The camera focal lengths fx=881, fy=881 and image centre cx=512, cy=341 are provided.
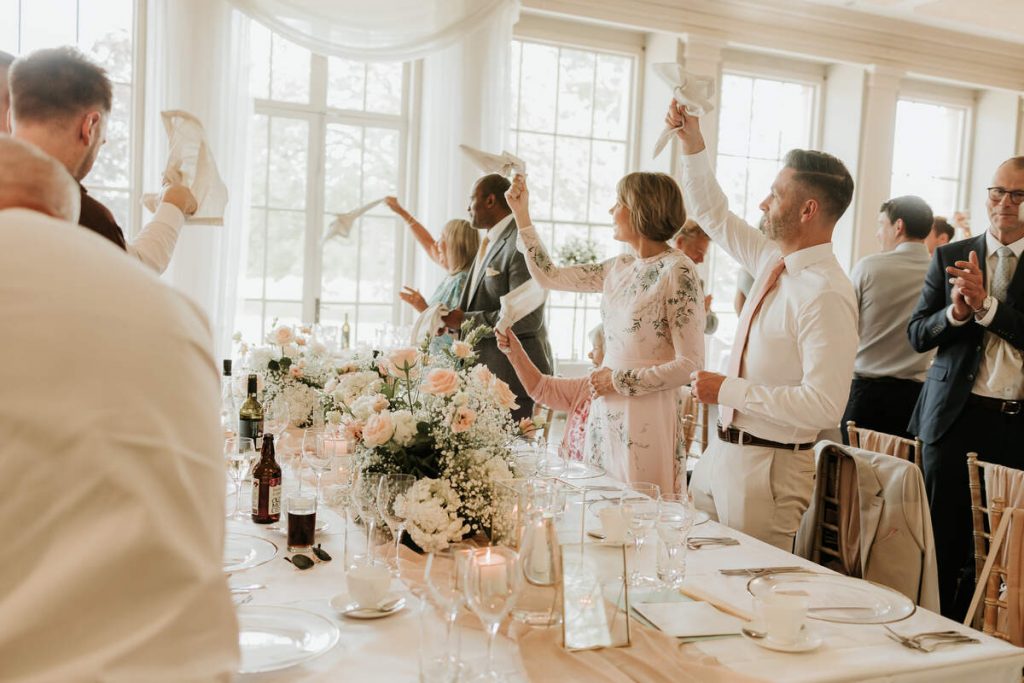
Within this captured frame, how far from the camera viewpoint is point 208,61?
5027mm

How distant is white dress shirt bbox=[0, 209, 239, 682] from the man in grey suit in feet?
8.83

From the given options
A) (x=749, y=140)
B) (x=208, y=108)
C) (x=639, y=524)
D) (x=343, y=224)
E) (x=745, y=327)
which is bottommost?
(x=639, y=524)

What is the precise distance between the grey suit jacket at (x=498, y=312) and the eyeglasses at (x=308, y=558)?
1.64m

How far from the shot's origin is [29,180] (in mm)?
759

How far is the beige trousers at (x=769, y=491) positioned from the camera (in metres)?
2.25

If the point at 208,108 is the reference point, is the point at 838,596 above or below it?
below

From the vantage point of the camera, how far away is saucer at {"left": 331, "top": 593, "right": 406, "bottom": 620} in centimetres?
144

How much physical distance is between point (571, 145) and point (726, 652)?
5447 millimetres

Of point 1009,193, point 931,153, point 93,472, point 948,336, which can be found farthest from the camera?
point 931,153

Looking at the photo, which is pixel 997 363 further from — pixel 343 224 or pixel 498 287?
pixel 343 224

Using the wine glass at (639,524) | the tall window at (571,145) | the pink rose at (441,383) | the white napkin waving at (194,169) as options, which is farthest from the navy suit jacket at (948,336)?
the tall window at (571,145)

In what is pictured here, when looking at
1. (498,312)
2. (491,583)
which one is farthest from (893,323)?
(491,583)

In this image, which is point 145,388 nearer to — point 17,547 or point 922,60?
point 17,547

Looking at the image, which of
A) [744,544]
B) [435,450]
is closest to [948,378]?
[744,544]
